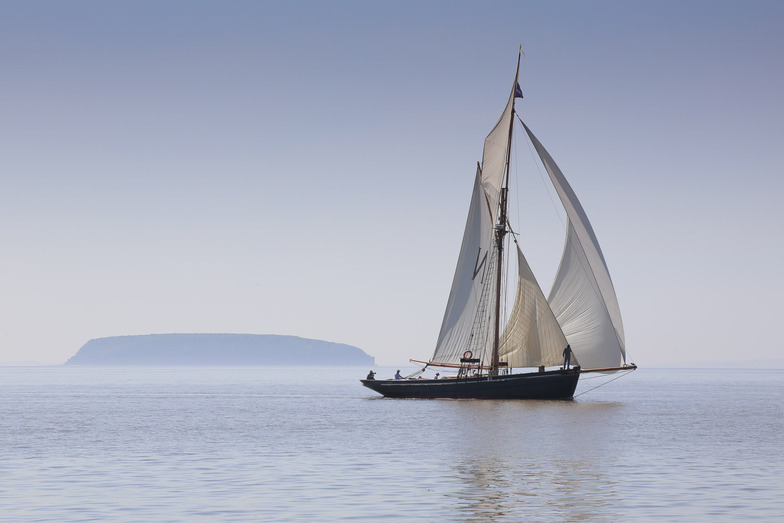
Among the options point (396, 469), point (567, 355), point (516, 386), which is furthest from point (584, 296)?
point (396, 469)

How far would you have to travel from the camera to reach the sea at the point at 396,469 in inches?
1069

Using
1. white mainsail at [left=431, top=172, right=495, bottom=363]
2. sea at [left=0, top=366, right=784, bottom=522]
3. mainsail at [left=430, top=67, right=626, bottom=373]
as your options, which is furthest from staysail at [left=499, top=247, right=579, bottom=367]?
sea at [left=0, top=366, right=784, bottom=522]

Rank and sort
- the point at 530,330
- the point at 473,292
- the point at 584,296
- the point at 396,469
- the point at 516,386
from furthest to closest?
the point at 473,292, the point at 530,330, the point at 516,386, the point at 584,296, the point at 396,469

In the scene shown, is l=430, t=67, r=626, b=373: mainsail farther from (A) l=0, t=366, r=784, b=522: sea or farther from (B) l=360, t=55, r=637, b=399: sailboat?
(A) l=0, t=366, r=784, b=522: sea

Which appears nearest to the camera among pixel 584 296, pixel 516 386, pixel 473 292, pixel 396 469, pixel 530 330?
pixel 396 469

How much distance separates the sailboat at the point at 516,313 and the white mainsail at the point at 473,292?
87 millimetres

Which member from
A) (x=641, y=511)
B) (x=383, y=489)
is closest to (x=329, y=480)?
(x=383, y=489)

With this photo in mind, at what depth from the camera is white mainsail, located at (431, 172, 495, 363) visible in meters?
84.9

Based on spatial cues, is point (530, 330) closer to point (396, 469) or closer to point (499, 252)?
point (499, 252)

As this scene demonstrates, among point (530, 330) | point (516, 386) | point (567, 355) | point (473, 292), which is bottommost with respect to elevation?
point (516, 386)

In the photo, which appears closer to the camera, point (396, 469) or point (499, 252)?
point (396, 469)

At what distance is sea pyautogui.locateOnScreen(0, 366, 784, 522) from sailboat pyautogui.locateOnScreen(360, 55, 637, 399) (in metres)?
A: 11.7

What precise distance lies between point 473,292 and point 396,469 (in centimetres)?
4912

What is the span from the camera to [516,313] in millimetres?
82688
